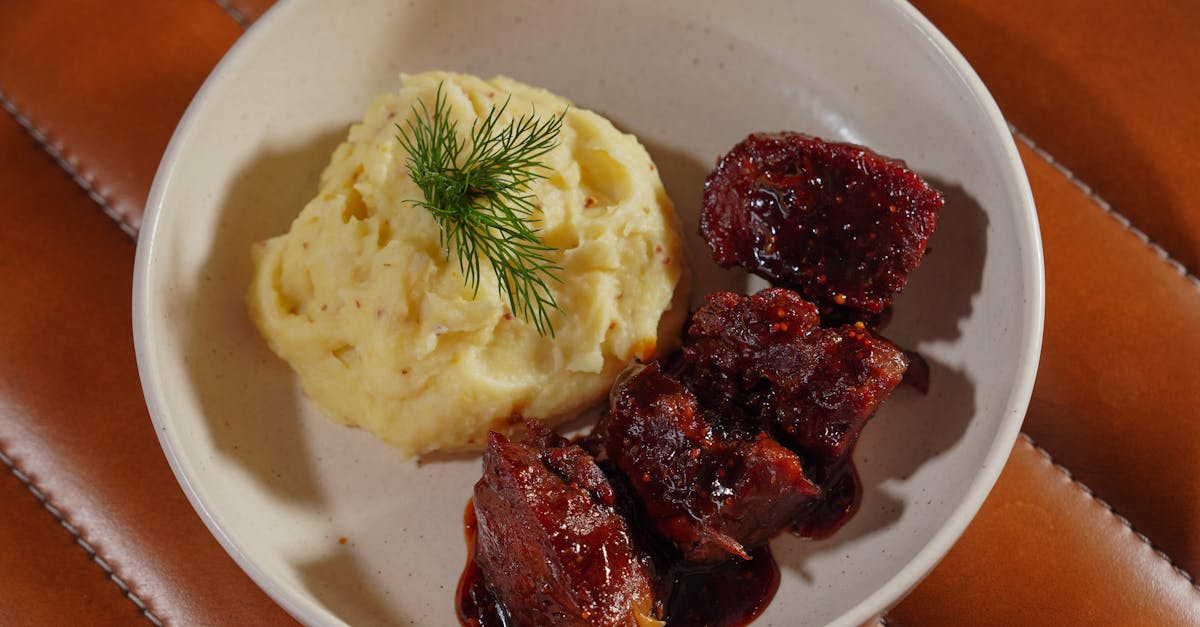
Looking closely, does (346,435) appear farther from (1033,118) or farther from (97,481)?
(1033,118)

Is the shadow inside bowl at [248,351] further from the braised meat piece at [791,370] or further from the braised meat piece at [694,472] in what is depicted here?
the braised meat piece at [791,370]

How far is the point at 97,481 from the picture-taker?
389 centimetres

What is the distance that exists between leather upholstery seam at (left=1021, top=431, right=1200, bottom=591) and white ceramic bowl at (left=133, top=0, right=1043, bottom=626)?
600 mm

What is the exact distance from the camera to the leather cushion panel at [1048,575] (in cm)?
359

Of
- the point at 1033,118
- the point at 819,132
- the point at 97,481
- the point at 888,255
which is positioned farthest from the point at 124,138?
the point at 1033,118

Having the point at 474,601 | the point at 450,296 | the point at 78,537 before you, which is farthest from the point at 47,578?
the point at 450,296

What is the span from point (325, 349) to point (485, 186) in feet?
2.83

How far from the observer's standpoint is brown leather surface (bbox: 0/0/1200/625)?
3689 millimetres

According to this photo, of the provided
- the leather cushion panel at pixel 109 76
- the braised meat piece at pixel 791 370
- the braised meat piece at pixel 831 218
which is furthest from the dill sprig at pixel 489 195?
the leather cushion panel at pixel 109 76

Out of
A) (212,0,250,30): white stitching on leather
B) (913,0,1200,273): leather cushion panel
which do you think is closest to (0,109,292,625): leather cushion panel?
(212,0,250,30): white stitching on leather

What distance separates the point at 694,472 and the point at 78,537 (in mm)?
2488

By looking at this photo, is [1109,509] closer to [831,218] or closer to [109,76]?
[831,218]

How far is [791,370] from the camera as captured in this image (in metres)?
3.29

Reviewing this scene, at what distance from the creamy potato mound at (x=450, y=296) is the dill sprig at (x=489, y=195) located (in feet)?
0.15
